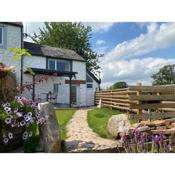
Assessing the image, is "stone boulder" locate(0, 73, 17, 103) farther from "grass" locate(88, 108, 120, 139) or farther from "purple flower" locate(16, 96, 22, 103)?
"grass" locate(88, 108, 120, 139)

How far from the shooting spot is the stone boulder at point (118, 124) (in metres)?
4.03

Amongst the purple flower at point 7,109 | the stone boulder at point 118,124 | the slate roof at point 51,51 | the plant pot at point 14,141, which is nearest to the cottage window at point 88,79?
the slate roof at point 51,51

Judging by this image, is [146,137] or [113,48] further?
[113,48]

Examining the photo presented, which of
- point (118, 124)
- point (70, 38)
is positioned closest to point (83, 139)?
point (118, 124)

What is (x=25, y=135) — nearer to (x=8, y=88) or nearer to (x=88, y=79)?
(x=8, y=88)

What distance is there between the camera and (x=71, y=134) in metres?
4.08

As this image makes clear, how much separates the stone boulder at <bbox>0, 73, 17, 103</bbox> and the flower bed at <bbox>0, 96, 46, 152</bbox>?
0.54ft

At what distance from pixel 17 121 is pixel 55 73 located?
129 centimetres

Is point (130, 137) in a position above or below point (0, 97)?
below

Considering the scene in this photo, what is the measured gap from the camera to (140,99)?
4516 millimetres
